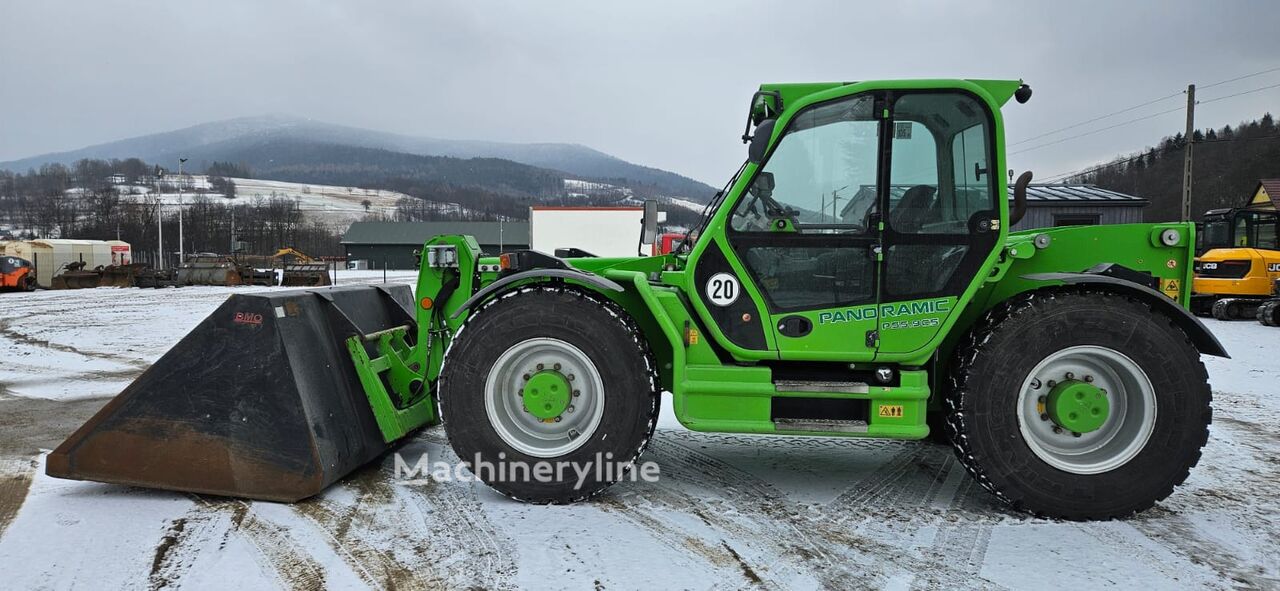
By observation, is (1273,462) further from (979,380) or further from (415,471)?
(415,471)

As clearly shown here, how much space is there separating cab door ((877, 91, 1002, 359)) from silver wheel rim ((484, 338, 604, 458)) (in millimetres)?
1551

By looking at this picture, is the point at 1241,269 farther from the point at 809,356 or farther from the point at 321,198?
the point at 321,198

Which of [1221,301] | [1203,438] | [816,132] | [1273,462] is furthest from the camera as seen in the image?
[1221,301]

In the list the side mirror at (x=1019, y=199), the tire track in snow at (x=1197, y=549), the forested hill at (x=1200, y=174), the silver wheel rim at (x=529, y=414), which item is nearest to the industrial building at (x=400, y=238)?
the forested hill at (x=1200, y=174)

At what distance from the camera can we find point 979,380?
3.48 m

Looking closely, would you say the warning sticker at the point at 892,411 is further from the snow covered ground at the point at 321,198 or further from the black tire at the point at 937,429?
the snow covered ground at the point at 321,198

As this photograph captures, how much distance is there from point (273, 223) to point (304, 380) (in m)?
88.6

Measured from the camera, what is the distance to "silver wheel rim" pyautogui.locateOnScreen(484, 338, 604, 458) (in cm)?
364

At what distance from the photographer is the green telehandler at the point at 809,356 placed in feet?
11.4

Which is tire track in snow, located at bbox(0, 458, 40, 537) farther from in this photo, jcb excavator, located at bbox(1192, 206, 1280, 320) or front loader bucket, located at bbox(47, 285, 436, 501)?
jcb excavator, located at bbox(1192, 206, 1280, 320)

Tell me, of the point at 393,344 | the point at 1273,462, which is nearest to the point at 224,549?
the point at 393,344

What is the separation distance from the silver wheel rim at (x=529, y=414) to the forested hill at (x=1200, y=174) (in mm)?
49322

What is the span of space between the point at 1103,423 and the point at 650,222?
2.81 metres

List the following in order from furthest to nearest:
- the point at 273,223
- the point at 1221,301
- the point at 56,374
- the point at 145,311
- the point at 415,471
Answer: the point at 273,223 → the point at 145,311 → the point at 1221,301 → the point at 56,374 → the point at 415,471
